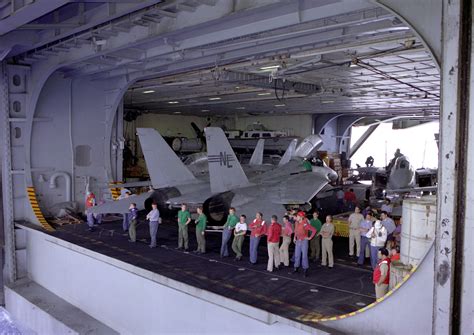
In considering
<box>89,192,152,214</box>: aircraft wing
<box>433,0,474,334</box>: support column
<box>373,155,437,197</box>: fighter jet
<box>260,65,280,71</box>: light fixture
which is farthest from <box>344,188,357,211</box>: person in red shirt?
<box>433,0,474,334</box>: support column

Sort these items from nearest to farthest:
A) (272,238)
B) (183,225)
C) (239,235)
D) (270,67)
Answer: (272,238)
(239,235)
(183,225)
(270,67)

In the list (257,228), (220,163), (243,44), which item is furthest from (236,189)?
(243,44)

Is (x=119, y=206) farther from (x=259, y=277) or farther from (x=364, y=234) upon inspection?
(x=364, y=234)

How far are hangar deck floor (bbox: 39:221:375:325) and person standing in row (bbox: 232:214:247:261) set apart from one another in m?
0.22

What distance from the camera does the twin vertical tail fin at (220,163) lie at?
1233 centimetres

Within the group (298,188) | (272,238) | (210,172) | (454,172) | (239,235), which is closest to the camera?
(454,172)

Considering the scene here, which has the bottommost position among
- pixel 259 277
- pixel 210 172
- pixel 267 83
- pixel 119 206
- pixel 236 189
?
pixel 259 277

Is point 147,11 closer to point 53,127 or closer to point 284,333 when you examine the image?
point 284,333

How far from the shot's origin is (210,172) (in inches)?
492

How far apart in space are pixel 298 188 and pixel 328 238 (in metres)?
4.31

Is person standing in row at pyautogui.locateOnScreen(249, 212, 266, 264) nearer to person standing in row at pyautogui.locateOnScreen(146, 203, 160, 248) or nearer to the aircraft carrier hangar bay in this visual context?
the aircraft carrier hangar bay

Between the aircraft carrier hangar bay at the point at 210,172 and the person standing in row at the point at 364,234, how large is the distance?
48cm

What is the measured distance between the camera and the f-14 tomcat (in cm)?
1230

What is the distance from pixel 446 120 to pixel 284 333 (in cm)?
426
